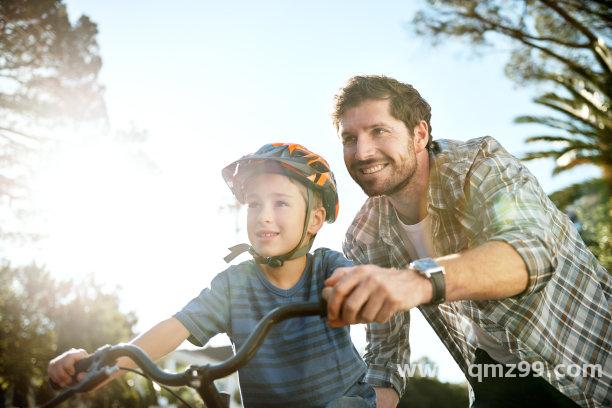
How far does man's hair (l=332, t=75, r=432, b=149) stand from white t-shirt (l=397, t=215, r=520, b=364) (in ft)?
2.21

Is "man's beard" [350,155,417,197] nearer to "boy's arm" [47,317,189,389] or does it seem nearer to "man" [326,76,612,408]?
"man" [326,76,612,408]

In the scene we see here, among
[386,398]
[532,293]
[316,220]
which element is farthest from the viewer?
[386,398]

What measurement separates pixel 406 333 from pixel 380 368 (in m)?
0.38

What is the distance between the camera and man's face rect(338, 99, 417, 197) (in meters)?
3.75

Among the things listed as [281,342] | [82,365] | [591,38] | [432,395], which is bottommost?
[432,395]

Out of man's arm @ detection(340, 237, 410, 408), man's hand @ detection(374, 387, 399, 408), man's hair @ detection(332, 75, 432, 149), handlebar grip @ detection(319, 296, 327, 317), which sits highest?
man's hair @ detection(332, 75, 432, 149)

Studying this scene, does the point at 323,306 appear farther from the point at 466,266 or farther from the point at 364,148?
the point at 364,148

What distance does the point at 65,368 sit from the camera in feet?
6.98

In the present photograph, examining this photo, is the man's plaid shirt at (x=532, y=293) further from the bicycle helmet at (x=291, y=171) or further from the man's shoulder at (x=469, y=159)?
the bicycle helmet at (x=291, y=171)

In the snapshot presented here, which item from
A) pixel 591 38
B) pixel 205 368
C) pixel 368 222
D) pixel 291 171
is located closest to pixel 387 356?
pixel 368 222

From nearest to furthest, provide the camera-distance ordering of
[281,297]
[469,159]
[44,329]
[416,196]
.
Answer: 1. [281,297]
2. [469,159]
3. [416,196]
4. [44,329]

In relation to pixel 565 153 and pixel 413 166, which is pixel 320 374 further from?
pixel 565 153

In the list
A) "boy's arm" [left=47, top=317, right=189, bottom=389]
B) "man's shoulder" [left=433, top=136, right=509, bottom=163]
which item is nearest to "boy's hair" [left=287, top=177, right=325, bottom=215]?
"man's shoulder" [left=433, top=136, right=509, bottom=163]

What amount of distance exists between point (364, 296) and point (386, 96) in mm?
2616
